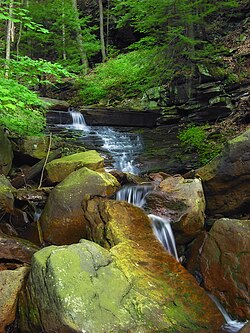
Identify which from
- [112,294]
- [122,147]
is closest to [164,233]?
[112,294]

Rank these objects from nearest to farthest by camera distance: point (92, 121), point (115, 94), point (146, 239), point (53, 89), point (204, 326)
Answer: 1. point (204, 326)
2. point (146, 239)
3. point (92, 121)
4. point (115, 94)
5. point (53, 89)

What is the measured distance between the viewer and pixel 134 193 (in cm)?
792

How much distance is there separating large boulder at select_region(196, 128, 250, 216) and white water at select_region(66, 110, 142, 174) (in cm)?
298

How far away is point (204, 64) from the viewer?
486 inches

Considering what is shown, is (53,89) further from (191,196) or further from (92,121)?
(191,196)

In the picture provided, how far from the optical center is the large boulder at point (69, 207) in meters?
7.16

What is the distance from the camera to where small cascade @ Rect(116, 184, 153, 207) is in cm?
779

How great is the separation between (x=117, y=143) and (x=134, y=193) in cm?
512

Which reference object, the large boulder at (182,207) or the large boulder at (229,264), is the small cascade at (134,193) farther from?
the large boulder at (229,264)

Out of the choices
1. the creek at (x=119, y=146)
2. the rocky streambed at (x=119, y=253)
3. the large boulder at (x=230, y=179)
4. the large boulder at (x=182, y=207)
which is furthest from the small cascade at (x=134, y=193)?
the large boulder at (x=230, y=179)

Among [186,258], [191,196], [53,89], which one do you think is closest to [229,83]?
[191,196]

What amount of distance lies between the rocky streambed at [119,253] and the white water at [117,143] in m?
1.98

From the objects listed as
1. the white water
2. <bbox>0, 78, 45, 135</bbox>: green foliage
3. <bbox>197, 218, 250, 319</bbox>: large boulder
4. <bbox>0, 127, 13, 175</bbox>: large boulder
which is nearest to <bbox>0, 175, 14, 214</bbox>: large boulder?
<bbox>0, 127, 13, 175</bbox>: large boulder

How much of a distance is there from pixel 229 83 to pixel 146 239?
7.78 meters
